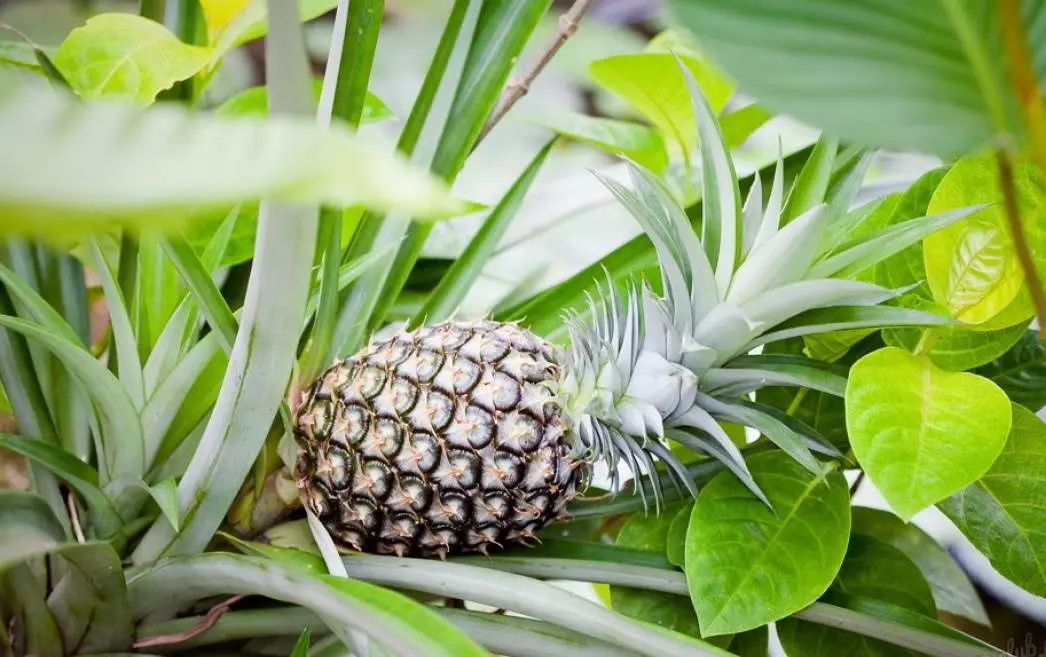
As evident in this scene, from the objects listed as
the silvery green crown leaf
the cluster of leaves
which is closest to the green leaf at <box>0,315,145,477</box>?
the cluster of leaves

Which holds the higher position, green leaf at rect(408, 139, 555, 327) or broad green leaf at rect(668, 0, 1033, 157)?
broad green leaf at rect(668, 0, 1033, 157)

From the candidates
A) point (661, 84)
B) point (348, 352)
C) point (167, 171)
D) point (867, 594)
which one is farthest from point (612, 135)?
point (167, 171)

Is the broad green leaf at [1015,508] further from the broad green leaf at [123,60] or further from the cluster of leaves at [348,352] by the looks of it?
the broad green leaf at [123,60]

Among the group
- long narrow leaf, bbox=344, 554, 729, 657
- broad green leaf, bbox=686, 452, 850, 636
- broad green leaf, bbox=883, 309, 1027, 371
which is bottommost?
long narrow leaf, bbox=344, 554, 729, 657

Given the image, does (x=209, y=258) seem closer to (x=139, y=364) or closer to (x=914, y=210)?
(x=139, y=364)

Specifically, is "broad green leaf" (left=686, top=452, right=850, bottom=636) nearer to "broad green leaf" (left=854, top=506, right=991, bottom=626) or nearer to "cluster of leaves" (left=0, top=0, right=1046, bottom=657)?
"cluster of leaves" (left=0, top=0, right=1046, bottom=657)

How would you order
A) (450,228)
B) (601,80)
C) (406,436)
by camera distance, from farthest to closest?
(450,228), (601,80), (406,436)

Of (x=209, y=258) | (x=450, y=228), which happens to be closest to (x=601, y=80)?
(x=450, y=228)
